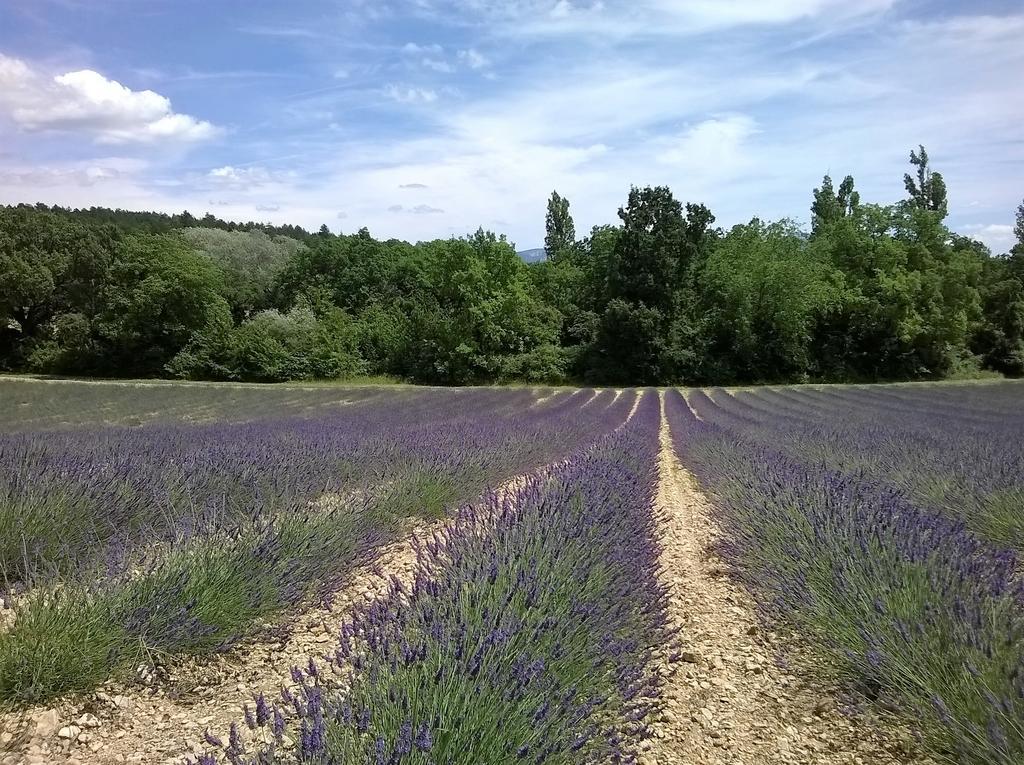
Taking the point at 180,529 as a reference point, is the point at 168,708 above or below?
below

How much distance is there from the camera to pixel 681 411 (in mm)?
16625

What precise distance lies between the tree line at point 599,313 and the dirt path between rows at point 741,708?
26.9m

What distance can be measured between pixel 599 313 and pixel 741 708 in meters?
32.2

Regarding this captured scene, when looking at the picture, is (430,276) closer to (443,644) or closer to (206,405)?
(206,405)

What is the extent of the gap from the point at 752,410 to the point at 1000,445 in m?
8.80

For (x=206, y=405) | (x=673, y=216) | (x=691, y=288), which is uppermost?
(x=673, y=216)

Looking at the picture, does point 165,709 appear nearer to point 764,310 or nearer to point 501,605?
point 501,605

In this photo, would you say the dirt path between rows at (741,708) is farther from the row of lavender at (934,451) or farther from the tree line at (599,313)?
the tree line at (599,313)

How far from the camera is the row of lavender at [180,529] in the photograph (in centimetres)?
254

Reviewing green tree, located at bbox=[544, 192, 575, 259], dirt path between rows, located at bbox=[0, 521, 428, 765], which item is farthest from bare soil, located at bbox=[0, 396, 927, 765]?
green tree, located at bbox=[544, 192, 575, 259]

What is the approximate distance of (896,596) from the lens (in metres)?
2.65

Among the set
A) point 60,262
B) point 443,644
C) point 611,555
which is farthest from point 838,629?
point 60,262

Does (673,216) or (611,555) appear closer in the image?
(611,555)

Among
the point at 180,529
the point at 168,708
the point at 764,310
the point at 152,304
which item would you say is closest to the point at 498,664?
the point at 168,708
